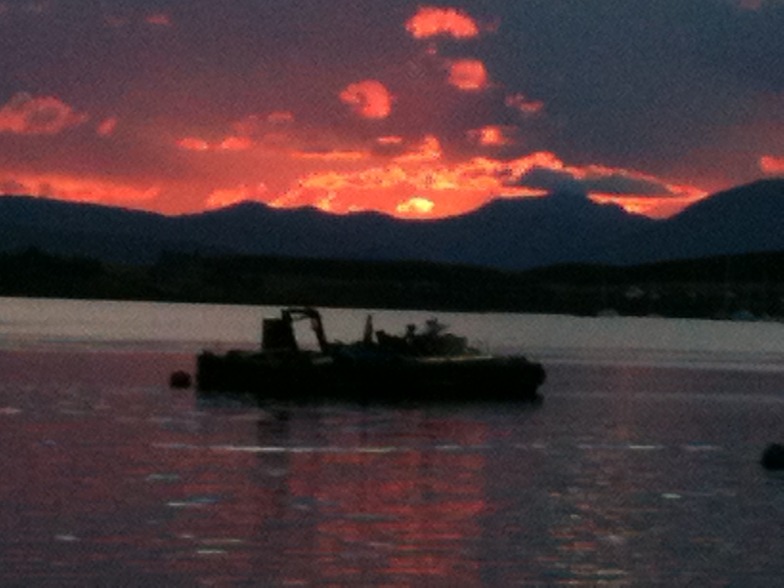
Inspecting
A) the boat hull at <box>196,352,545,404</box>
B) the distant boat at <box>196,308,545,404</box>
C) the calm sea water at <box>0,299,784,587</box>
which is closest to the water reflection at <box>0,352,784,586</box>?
the calm sea water at <box>0,299,784,587</box>

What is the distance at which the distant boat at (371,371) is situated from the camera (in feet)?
274

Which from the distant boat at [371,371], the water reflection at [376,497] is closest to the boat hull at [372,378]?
the distant boat at [371,371]

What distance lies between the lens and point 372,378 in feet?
275

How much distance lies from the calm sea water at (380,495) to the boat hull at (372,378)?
3774 mm

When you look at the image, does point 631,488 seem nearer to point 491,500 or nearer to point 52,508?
point 491,500

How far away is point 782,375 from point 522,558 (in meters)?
110

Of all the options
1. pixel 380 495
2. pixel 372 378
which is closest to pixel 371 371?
pixel 372 378

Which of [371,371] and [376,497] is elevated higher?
[371,371]

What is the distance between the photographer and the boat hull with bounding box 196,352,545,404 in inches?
3280

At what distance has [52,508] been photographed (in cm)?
3659

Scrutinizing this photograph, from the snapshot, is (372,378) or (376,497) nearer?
(376,497)

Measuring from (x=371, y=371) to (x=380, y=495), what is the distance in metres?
42.7

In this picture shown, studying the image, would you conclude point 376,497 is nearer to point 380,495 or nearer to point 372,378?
point 380,495

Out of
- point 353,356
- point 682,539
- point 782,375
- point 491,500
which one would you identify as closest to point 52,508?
point 491,500
